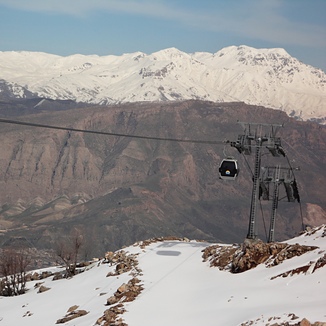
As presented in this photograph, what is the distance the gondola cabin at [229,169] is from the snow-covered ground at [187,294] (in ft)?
23.0

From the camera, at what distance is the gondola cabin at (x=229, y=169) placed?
173 feet

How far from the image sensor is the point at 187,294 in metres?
47.1

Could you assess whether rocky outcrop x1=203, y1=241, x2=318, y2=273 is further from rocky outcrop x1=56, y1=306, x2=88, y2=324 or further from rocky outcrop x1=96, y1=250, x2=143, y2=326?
rocky outcrop x1=56, y1=306, x2=88, y2=324

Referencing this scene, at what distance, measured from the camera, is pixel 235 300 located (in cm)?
4181

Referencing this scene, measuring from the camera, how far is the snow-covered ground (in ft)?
125

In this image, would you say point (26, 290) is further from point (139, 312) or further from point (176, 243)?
point (139, 312)

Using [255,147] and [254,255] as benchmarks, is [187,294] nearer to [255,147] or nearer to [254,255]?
[254,255]

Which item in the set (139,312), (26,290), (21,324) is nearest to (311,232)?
(139,312)

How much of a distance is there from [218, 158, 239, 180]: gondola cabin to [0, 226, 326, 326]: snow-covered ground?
7.00 meters

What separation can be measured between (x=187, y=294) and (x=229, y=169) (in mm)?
10545

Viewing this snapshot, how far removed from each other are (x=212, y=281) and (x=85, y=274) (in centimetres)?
1879

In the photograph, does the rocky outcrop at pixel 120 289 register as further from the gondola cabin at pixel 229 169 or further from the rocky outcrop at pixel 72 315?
the gondola cabin at pixel 229 169

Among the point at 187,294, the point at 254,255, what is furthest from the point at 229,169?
the point at 187,294

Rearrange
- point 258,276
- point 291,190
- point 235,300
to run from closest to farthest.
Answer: point 235,300
point 258,276
point 291,190
